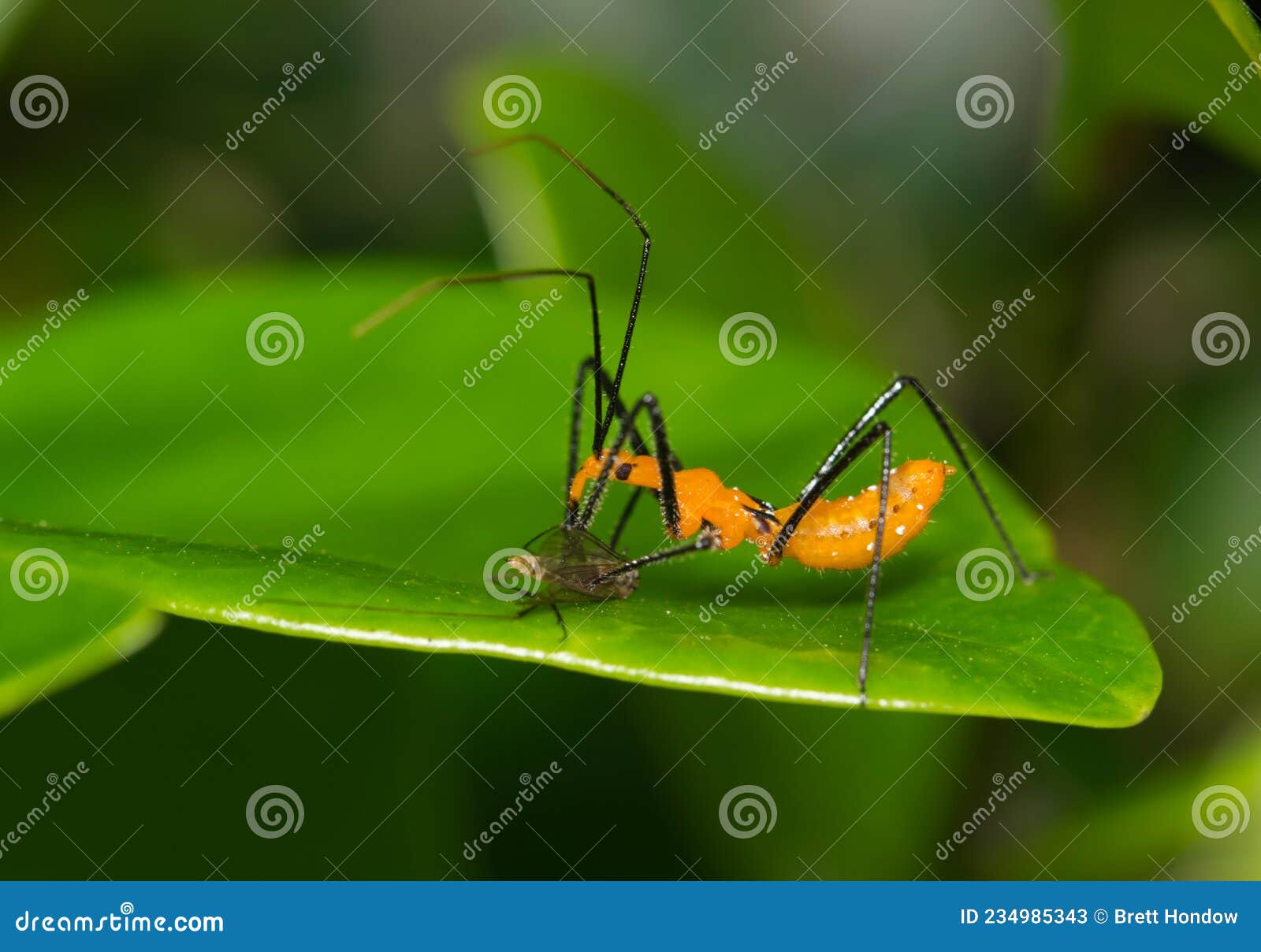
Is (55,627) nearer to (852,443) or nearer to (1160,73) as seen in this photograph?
(852,443)

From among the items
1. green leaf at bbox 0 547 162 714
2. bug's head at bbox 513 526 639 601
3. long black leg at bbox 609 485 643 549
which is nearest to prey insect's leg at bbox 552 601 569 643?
bug's head at bbox 513 526 639 601

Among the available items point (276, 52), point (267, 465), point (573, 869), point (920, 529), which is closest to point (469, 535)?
point (267, 465)

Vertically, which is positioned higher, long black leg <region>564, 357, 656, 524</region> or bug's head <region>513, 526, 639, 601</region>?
long black leg <region>564, 357, 656, 524</region>

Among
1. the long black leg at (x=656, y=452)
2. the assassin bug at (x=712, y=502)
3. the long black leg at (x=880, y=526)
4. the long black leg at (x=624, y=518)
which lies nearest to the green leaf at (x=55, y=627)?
the assassin bug at (x=712, y=502)

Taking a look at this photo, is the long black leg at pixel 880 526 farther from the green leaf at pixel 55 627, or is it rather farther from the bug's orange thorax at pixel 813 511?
the green leaf at pixel 55 627

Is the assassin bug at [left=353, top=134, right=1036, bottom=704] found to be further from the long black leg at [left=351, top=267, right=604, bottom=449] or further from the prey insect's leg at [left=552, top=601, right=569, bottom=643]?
the prey insect's leg at [left=552, top=601, right=569, bottom=643]

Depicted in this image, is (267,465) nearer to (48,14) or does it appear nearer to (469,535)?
(469,535)
